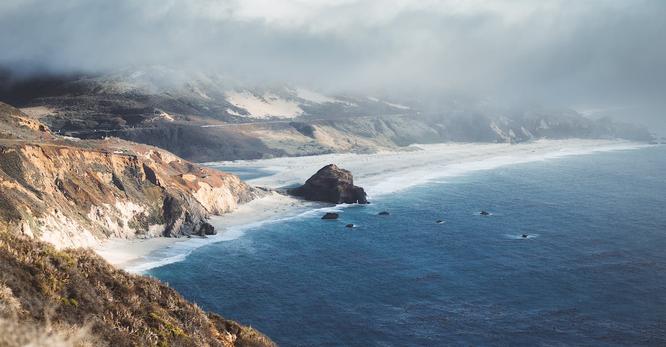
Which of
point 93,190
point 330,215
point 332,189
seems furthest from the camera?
point 332,189

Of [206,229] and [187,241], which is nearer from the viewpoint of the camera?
[187,241]

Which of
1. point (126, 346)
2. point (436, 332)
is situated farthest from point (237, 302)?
point (126, 346)

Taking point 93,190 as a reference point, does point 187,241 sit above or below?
below

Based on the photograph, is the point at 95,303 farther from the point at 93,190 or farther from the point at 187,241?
the point at 93,190

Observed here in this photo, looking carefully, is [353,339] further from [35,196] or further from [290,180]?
[290,180]

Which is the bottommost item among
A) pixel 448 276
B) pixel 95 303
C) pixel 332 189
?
pixel 448 276

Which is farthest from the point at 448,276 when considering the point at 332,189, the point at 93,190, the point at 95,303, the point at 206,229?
the point at 332,189

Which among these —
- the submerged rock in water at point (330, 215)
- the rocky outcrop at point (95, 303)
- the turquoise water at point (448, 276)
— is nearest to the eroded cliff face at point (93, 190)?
the turquoise water at point (448, 276)

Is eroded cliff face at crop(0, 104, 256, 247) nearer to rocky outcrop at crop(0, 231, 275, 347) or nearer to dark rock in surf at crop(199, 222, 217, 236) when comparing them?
dark rock in surf at crop(199, 222, 217, 236)
